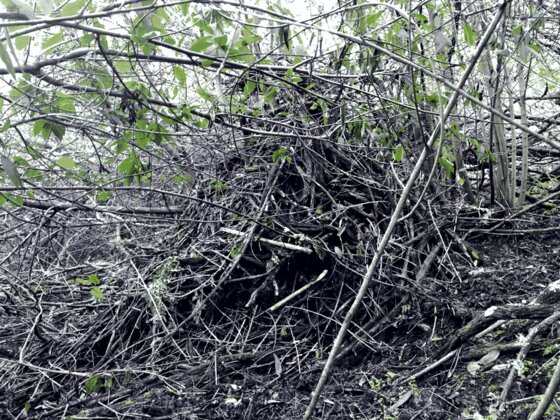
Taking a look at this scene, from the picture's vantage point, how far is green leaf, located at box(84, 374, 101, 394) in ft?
8.95

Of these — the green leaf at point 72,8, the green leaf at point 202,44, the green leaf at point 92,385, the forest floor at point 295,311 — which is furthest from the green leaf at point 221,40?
the green leaf at point 92,385

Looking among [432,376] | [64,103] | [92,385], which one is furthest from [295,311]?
[64,103]

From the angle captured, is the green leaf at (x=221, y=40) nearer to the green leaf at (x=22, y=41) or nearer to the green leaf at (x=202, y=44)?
the green leaf at (x=202, y=44)

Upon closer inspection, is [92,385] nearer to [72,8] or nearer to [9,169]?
[9,169]

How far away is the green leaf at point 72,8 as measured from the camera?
1834 mm

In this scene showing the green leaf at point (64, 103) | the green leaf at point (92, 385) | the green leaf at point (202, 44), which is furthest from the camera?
the green leaf at point (92, 385)

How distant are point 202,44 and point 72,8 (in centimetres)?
46

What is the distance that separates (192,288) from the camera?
10.8 feet

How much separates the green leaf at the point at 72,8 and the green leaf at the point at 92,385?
1790 mm

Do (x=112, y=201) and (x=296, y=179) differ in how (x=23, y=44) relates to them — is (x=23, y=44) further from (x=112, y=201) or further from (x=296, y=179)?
(x=112, y=201)

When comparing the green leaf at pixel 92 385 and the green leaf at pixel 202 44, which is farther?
the green leaf at pixel 92 385

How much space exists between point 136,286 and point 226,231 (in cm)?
67

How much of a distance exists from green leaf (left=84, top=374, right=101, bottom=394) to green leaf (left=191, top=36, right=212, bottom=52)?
1759mm

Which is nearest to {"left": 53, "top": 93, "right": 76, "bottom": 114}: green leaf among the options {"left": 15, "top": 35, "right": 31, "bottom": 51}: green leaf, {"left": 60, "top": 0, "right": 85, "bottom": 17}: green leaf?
{"left": 15, "top": 35, "right": 31, "bottom": 51}: green leaf
